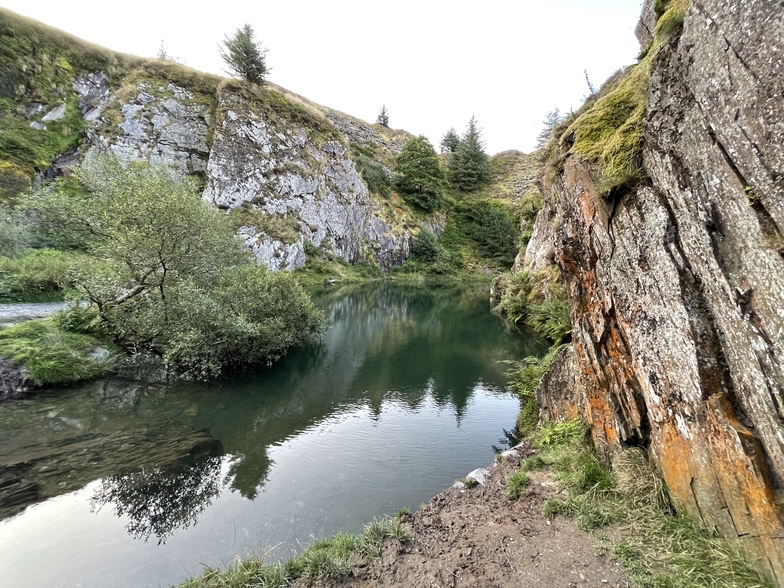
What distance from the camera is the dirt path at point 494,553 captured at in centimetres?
470

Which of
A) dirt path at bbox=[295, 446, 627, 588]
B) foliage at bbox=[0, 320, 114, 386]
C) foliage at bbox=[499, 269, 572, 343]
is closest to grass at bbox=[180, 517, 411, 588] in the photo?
dirt path at bbox=[295, 446, 627, 588]

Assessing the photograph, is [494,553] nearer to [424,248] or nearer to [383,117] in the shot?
[424,248]

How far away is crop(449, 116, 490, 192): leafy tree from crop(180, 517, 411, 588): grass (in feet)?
276

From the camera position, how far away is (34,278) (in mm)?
18438

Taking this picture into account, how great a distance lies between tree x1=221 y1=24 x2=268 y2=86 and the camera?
47281 mm

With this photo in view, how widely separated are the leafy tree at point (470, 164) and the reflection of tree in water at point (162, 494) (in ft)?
270

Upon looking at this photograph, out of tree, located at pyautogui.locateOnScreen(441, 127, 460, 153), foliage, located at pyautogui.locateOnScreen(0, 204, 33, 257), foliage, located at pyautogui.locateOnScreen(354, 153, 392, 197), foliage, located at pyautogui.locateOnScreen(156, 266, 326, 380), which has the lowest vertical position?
foliage, located at pyautogui.locateOnScreen(156, 266, 326, 380)

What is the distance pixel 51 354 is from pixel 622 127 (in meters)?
18.2

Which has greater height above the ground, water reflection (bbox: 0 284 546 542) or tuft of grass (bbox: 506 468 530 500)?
tuft of grass (bbox: 506 468 530 500)

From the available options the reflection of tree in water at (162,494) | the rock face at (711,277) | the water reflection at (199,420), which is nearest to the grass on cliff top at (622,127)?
the rock face at (711,277)

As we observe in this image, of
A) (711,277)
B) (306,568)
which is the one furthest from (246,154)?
(711,277)

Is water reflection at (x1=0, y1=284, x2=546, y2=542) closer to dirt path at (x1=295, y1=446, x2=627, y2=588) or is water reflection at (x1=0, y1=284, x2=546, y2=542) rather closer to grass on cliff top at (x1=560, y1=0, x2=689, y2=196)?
dirt path at (x1=295, y1=446, x2=627, y2=588)

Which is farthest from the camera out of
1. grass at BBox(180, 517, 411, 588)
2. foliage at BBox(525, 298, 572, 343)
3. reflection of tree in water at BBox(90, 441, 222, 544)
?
foliage at BBox(525, 298, 572, 343)

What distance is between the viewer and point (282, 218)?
1797 inches
